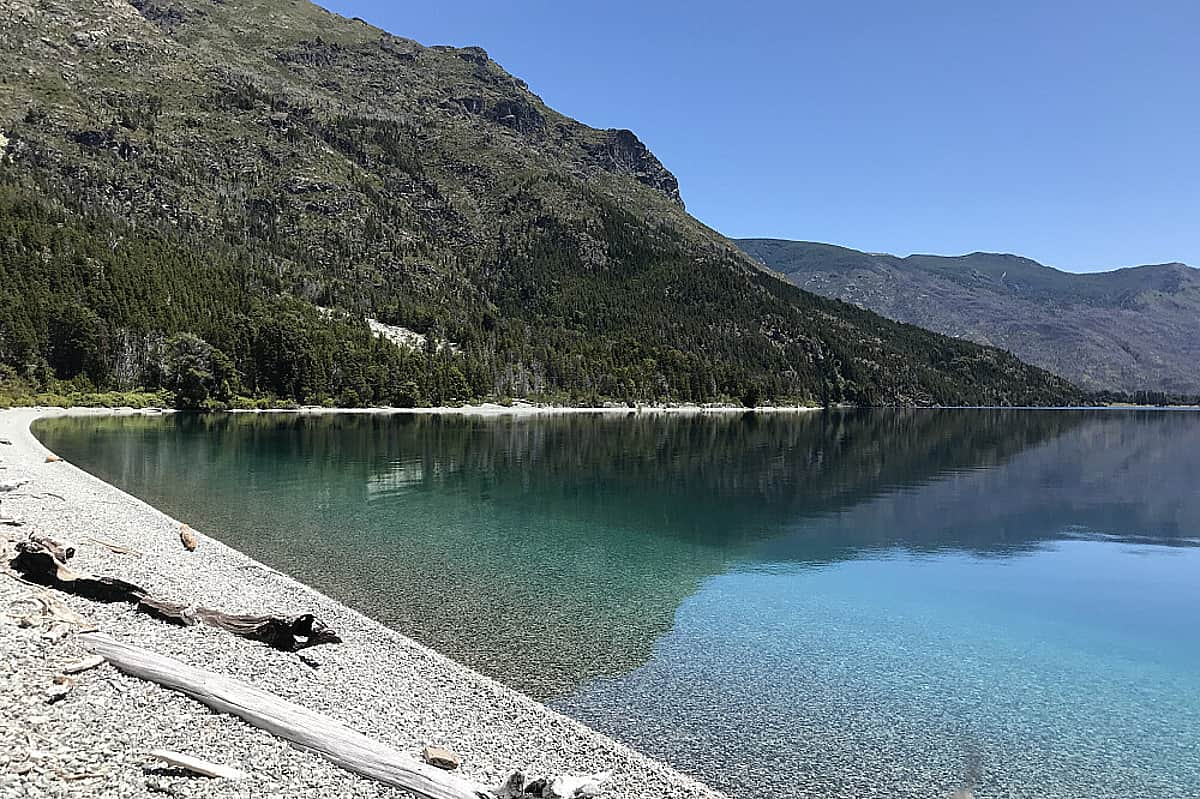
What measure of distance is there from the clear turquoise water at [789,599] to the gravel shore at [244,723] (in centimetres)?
173

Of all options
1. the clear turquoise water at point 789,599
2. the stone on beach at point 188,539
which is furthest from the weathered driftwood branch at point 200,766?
the stone on beach at point 188,539

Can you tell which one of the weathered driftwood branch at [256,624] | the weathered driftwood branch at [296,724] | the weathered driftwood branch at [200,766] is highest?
the weathered driftwood branch at [200,766]

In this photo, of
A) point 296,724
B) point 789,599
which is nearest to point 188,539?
point 296,724

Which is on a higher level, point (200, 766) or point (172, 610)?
point (200, 766)

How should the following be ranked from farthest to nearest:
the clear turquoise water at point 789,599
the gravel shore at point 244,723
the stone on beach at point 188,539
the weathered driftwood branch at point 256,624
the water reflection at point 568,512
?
1. the stone on beach at point 188,539
2. the water reflection at point 568,512
3. the weathered driftwood branch at point 256,624
4. the clear turquoise water at point 789,599
5. the gravel shore at point 244,723

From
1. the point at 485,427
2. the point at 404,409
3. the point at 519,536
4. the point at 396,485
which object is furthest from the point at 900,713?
the point at 404,409

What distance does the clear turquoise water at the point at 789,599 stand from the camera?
1284 cm

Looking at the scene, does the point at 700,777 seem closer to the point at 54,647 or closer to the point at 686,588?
the point at 54,647

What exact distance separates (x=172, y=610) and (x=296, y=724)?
6896 millimetres

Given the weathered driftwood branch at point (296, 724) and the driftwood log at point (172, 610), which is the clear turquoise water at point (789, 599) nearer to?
the driftwood log at point (172, 610)

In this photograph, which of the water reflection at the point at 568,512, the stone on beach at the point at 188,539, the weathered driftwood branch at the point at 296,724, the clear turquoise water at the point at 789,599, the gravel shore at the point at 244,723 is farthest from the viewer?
the stone on beach at the point at 188,539

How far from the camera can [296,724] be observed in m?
9.68

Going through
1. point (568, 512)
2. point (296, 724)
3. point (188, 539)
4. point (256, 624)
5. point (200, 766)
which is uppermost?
point (200, 766)

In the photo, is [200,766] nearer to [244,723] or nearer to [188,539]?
[244,723]
